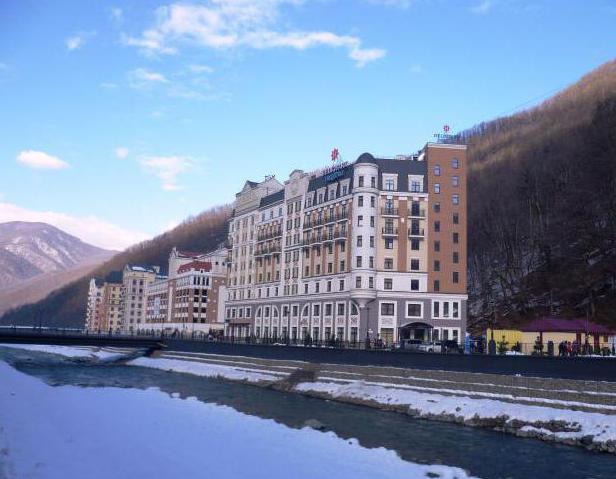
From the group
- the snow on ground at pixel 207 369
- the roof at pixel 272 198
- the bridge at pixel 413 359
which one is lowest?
the snow on ground at pixel 207 369

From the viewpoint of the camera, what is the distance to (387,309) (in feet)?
269

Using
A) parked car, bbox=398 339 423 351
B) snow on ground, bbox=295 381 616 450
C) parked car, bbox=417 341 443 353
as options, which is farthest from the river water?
parked car, bbox=417 341 443 353

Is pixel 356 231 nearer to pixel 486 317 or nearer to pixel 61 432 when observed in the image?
pixel 486 317

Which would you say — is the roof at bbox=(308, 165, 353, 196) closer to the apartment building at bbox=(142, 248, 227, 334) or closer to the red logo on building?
the red logo on building

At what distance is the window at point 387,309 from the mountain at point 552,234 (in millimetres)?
23315

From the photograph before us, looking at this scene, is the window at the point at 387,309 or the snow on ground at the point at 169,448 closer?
the snow on ground at the point at 169,448

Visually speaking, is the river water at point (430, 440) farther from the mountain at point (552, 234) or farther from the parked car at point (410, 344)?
the mountain at point (552, 234)

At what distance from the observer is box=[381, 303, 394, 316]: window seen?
81.7 meters

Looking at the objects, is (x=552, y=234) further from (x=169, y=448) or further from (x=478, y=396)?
(x=169, y=448)

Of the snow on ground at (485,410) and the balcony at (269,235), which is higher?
the balcony at (269,235)

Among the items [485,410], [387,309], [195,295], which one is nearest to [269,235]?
[387,309]

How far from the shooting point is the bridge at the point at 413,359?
124 feet

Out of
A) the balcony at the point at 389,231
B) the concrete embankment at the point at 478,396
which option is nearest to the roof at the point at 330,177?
the balcony at the point at 389,231

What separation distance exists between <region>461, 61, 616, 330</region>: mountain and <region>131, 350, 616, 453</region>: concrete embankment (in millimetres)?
33641
